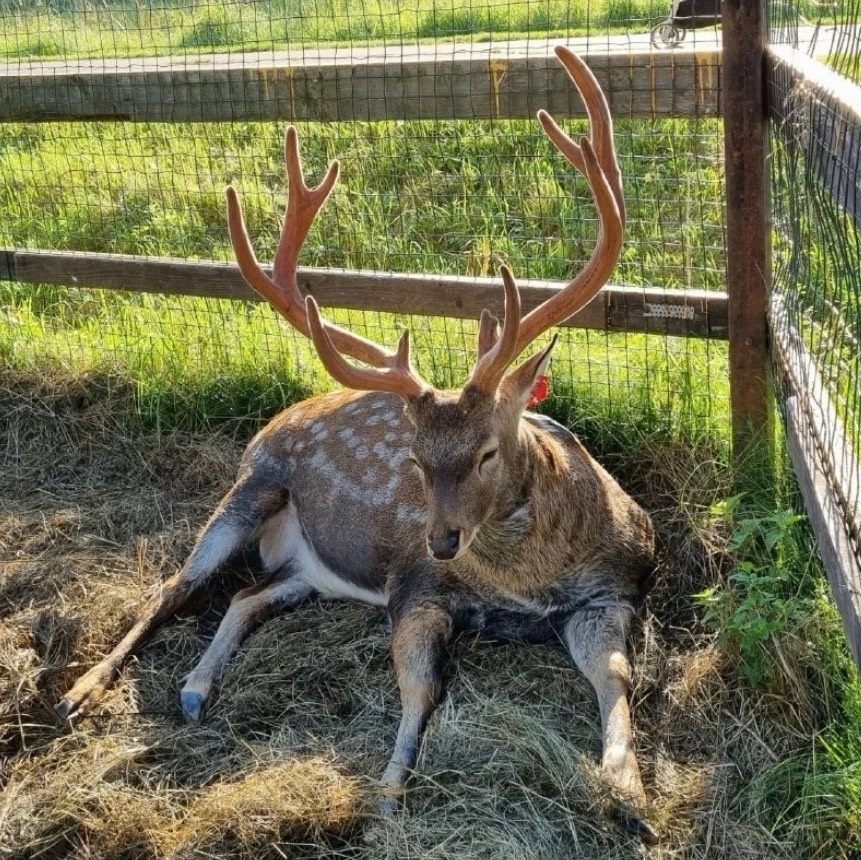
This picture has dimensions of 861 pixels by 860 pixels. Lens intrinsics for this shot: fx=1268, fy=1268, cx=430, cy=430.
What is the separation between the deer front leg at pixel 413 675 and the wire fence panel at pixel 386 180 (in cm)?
144

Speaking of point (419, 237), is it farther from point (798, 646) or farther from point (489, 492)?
point (798, 646)

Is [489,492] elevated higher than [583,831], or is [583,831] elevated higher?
[489,492]

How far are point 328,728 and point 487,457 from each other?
41.7 inches

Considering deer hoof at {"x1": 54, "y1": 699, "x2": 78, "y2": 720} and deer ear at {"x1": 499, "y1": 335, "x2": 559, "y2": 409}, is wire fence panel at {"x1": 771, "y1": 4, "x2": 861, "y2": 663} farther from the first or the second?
deer hoof at {"x1": 54, "y1": 699, "x2": 78, "y2": 720}

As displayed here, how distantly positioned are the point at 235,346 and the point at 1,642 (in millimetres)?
2253

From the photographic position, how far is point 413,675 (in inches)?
168

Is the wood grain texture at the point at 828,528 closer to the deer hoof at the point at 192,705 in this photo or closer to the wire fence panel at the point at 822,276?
the wire fence panel at the point at 822,276

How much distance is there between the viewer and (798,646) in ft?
12.4

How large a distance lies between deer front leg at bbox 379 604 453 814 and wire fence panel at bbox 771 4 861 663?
4.49 feet

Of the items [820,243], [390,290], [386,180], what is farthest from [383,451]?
[386,180]

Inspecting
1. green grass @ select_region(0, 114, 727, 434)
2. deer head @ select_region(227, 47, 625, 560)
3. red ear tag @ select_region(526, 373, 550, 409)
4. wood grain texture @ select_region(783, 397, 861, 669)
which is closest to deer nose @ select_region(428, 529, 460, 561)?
deer head @ select_region(227, 47, 625, 560)

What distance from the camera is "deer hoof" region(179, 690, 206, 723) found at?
173 inches

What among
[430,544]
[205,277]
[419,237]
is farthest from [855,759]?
[419,237]

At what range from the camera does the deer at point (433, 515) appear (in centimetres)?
398
